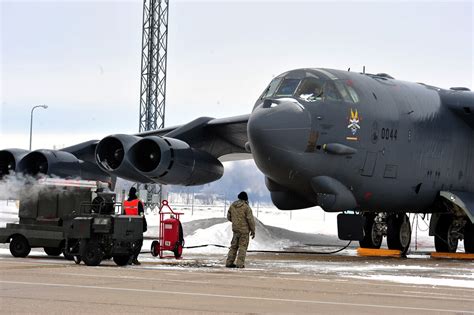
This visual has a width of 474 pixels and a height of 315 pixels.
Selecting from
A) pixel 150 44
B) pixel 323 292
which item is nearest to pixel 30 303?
pixel 323 292

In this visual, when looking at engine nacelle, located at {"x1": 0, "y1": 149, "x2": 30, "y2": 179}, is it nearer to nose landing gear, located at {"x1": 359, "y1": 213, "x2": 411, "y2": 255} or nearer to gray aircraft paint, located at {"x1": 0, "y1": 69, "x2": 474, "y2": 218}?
gray aircraft paint, located at {"x1": 0, "y1": 69, "x2": 474, "y2": 218}

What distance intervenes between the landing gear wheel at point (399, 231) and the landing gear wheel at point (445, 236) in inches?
35.5

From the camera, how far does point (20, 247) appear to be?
66.7 ft

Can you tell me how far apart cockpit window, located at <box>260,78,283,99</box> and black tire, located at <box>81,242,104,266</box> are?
241 inches

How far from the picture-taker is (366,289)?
13.6 metres

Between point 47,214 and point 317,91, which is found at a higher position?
point 317,91

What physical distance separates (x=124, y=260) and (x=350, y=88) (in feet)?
23.8

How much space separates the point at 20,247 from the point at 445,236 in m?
11.8

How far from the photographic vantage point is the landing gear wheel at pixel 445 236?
26.1 metres

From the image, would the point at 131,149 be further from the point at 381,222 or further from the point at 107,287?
the point at 107,287

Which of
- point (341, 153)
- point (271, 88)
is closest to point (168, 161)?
point (271, 88)

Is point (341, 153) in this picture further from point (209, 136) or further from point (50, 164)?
point (50, 164)

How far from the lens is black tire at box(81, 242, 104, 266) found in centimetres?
1802

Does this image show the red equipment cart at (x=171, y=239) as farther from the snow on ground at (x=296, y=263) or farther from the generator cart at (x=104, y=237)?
the generator cart at (x=104, y=237)
